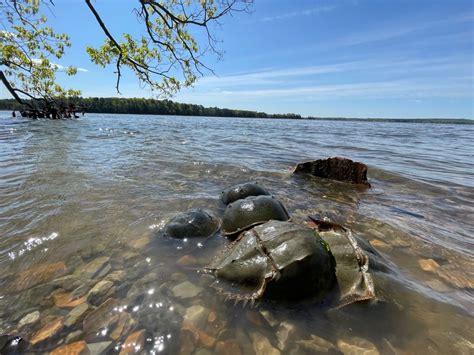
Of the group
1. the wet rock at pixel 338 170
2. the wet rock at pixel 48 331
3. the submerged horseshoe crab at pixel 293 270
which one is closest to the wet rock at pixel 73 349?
the wet rock at pixel 48 331

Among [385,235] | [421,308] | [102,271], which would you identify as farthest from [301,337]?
[385,235]

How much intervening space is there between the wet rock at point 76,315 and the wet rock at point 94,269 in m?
0.46

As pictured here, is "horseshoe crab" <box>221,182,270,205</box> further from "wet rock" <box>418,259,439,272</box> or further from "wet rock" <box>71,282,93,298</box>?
"wet rock" <box>71,282,93,298</box>

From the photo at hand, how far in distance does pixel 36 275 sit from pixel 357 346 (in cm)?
311

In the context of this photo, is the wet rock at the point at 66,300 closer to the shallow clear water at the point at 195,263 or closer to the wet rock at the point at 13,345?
the shallow clear water at the point at 195,263

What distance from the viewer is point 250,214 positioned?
371 cm

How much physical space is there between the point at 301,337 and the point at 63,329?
187 cm

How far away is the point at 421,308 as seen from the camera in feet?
8.45

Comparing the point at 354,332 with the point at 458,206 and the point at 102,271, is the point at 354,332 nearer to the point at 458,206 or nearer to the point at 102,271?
the point at 102,271

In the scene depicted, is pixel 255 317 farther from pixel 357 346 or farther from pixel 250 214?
pixel 250 214

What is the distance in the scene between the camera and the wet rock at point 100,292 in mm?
2580

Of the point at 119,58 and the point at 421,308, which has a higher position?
the point at 119,58

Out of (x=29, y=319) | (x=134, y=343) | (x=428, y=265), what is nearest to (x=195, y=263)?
(x=134, y=343)

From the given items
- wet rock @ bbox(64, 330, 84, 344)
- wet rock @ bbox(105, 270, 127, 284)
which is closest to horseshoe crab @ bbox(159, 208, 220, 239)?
wet rock @ bbox(105, 270, 127, 284)
